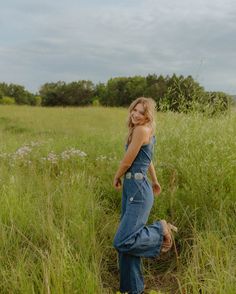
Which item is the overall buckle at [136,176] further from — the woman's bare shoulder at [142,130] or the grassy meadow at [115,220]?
the grassy meadow at [115,220]

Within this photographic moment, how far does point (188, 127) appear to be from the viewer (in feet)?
15.6

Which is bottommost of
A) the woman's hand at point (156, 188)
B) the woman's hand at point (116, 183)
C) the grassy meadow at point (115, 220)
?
the grassy meadow at point (115, 220)

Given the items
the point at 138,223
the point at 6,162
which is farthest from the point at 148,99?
the point at 6,162

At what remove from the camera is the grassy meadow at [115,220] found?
3072 millimetres

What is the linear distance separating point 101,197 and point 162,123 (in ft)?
4.01

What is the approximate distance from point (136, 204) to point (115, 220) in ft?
3.57

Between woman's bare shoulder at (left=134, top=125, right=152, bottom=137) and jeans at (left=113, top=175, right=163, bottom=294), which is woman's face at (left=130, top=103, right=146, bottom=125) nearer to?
woman's bare shoulder at (left=134, top=125, right=152, bottom=137)

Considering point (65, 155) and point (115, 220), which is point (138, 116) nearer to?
point (115, 220)

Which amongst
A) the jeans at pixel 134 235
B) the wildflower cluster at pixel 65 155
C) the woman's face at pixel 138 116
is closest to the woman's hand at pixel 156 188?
the jeans at pixel 134 235

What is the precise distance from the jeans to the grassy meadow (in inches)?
8.4

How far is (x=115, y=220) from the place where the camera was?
4.42 metres

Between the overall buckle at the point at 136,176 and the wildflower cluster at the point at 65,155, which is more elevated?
the overall buckle at the point at 136,176

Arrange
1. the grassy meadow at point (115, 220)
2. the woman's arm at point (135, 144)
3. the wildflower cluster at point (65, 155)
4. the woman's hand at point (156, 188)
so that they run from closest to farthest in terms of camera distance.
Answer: the grassy meadow at point (115, 220) → the woman's arm at point (135, 144) → the woman's hand at point (156, 188) → the wildflower cluster at point (65, 155)

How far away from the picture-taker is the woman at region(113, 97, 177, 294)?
3369mm
